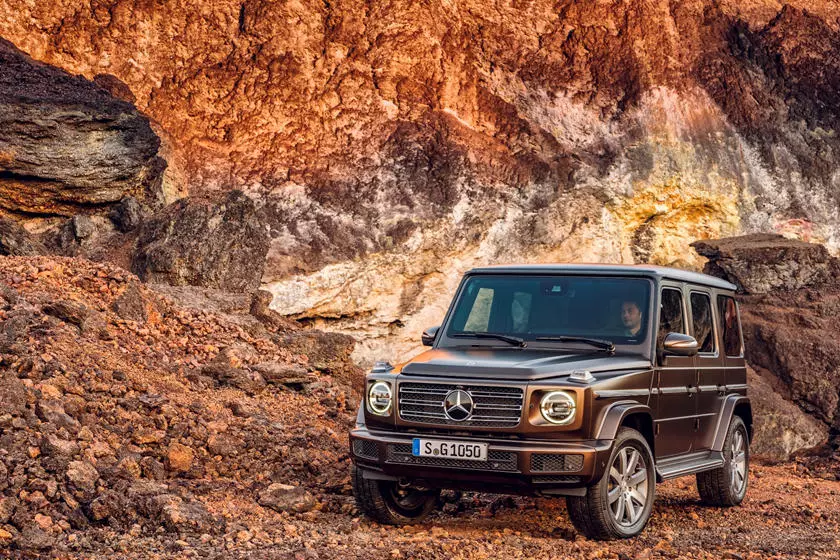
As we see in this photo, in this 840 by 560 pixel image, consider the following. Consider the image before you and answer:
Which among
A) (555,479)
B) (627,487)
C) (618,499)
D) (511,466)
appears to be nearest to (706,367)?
(627,487)

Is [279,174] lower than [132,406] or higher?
higher

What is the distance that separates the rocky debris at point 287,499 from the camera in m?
8.24

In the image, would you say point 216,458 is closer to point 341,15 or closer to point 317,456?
point 317,456

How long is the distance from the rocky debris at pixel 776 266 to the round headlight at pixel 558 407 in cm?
1469

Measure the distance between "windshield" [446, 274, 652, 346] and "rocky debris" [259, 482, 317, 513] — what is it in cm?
172

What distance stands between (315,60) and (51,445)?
16584 mm

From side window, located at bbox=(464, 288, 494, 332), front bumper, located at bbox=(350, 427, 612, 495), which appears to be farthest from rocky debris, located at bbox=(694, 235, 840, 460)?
front bumper, located at bbox=(350, 427, 612, 495)

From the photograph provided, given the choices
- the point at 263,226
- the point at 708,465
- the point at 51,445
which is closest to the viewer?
the point at 51,445

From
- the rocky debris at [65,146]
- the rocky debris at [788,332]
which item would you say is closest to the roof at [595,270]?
the rocky debris at [788,332]

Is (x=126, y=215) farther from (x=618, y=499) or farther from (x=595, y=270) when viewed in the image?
(x=618, y=499)

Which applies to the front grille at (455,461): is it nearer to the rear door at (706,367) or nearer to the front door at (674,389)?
the front door at (674,389)

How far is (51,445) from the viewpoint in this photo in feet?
26.4

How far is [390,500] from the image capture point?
796cm

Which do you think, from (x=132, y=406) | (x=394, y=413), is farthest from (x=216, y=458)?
(x=394, y=413)
